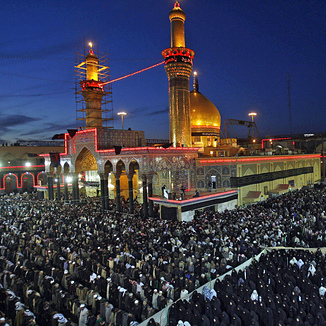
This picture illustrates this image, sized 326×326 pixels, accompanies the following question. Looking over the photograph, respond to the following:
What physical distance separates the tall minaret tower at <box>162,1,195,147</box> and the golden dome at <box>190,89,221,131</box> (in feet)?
22.7

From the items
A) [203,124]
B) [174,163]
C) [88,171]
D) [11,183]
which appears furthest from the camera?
[11,183]

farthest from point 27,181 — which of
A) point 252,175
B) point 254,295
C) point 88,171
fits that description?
point 254,295

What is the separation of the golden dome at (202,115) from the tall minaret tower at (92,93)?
10968mm

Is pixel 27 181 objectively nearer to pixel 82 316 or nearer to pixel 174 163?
pixel 174 163

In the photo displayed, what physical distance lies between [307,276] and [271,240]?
13.1 ft

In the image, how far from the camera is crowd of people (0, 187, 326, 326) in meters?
7.25

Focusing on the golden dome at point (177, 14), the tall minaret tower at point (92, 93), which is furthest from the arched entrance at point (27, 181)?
the golden dome at point (177, 14)

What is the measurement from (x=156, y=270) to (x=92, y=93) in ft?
80.3

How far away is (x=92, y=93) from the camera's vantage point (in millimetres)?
29984

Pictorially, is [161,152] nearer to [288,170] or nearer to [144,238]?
[144,238]

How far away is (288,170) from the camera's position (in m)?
33.1

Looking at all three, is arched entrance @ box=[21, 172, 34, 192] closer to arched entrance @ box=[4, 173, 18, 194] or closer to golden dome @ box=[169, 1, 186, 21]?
arched entrance @ box=[4, 173, 18, 194]

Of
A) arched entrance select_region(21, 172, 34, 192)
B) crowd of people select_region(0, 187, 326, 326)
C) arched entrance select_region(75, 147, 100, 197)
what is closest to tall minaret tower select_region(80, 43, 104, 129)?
arched entrance select_region(75, 147, 100, 197)

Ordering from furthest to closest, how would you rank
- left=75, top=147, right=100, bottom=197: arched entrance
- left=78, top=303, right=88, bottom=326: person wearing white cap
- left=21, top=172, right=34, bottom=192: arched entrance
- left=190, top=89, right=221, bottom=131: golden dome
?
1. left=21, top=172, right=34, bottom=192: arched entrance
2. left=190, top=89, right=221, bottom=131: golden dome
3. left=75, top=147, right=100, bottom=197: arched entrance
4. left=78, top=303, right=88, bottom=326: person wearing white cap
